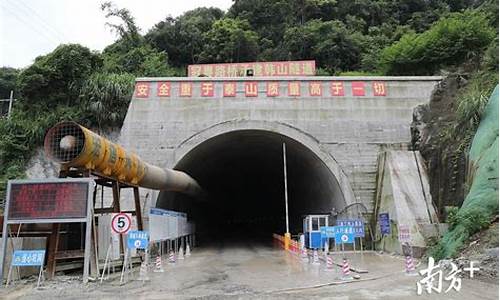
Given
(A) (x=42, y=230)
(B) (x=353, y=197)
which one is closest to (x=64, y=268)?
(A) (x=42, y=230)

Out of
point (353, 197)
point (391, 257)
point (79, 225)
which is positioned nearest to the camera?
point (79, 225)

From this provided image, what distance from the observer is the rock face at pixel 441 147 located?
52.4ft

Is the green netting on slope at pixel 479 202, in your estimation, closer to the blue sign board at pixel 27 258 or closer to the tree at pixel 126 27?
the blue sign board at pixel 27 258

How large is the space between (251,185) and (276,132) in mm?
19003

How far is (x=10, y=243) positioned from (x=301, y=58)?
113 ft

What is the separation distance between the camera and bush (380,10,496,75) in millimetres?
23625

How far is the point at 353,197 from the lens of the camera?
19.9m

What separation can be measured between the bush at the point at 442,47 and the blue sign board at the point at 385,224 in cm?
1081

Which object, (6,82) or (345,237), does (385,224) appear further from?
(6,82)

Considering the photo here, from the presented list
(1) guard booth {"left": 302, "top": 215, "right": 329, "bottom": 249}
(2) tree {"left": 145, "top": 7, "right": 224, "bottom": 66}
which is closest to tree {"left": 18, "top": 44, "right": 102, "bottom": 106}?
(1) guard booth {"left": 302, "top": 215, "right": 329, "bottom": 249}

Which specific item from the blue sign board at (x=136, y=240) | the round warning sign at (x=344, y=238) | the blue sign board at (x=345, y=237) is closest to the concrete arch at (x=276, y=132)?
the blue sign board at (x=345, y=237)

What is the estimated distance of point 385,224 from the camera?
56.6 ft

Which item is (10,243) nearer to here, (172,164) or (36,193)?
(36,193)

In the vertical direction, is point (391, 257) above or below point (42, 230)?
below
